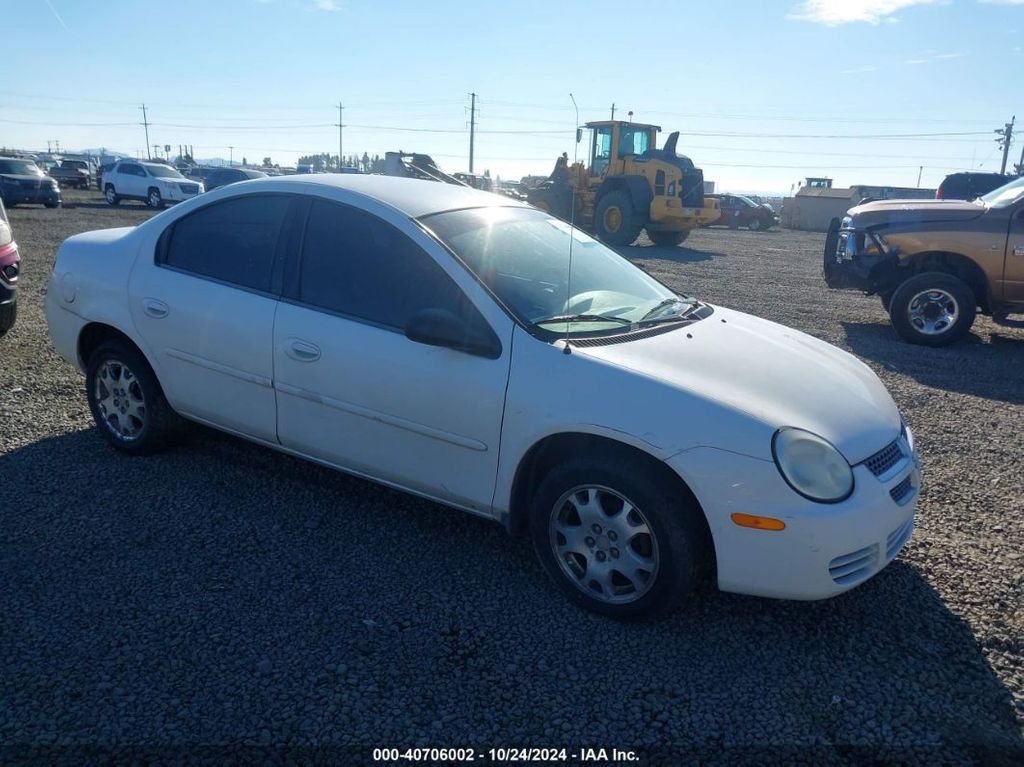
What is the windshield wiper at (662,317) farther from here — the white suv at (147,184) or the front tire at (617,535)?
the white suv at (147,184)

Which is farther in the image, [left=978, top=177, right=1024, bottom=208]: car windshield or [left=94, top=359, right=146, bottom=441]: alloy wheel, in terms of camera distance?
[left=978, top=177, right=1024, bottom=208]: car windshield

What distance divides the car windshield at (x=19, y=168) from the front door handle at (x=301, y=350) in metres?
26.2

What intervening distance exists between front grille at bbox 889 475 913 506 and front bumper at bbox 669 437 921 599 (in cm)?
8

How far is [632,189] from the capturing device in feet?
60.3

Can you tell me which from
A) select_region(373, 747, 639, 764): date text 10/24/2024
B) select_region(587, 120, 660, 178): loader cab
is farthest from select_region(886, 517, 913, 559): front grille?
select_region(587, 120, 660, 178): loader cab

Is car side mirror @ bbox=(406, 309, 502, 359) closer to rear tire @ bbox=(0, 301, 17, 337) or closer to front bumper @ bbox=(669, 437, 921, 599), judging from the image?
front bumper @ bbox=(669, 437, 921, 599)

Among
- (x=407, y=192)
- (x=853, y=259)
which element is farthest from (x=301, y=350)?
(x=853, y=259)

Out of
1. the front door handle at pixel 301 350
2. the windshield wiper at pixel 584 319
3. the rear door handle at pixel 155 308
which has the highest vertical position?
the windshield wiper at pixel 584 319

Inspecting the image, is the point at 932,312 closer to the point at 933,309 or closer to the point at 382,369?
the point at 933,309

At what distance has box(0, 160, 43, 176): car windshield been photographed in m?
24.2

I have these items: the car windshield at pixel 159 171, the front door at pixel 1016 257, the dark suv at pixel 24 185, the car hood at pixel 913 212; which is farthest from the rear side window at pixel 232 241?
the car windshield at pixel 159 171

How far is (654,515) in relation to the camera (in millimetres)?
2777

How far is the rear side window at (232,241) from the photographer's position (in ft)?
12.4

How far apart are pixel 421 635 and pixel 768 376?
1.71 m
